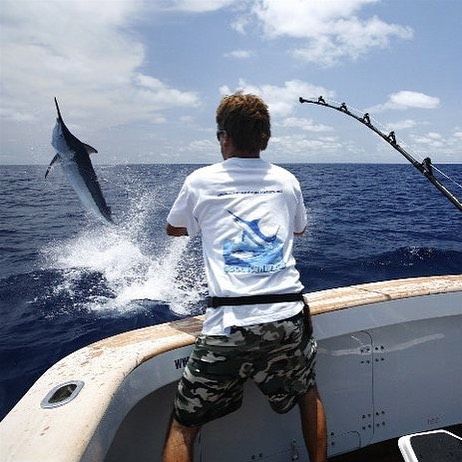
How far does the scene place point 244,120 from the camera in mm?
1673

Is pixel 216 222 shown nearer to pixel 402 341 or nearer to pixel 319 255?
pixel 402 341

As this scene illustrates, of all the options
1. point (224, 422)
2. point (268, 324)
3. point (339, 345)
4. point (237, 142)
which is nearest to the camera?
point (268, 324)

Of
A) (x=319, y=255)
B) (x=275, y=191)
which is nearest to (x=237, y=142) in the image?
(x=275, y=191)

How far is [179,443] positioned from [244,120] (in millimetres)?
1251

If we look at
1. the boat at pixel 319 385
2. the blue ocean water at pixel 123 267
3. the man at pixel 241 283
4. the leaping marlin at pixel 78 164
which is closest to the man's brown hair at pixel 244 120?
the man at pixel 241 283

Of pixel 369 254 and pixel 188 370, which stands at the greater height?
pixel 188 370

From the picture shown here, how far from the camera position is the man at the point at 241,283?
1.58 m

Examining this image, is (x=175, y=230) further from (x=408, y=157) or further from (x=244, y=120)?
(x=408, y=157)

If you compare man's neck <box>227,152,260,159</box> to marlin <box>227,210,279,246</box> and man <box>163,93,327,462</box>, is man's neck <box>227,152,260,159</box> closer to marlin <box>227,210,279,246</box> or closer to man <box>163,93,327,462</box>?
man <box>163,93,327,462</box>

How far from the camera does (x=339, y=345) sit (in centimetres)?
234

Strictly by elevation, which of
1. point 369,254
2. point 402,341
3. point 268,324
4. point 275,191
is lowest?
point 369,254

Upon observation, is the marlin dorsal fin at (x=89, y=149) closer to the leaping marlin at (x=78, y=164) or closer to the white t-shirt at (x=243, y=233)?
the leaping marlin at (x=78, y=164)

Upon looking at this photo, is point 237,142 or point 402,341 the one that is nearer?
point 237,142

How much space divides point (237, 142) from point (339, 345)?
50.1 inches
